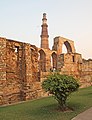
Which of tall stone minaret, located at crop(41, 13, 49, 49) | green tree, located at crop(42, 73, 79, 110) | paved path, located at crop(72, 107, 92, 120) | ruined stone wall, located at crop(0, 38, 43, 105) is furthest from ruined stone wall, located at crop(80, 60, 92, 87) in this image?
tall stone minaret, located at crop(41, 13, 49, 49)

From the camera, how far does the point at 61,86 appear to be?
7.61 metres

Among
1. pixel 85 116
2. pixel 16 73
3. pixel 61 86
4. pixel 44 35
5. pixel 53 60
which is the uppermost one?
pixel 44 35

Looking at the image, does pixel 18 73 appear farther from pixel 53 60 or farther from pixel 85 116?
pixel 53 60

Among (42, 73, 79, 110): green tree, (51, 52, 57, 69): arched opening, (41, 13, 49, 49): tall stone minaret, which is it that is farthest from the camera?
(41, 13, 49, 49): tall stone minaret

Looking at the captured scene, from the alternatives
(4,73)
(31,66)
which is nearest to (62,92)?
(4,73)

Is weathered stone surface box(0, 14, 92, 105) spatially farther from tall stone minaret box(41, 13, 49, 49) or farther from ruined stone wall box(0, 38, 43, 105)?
tall stone minaret box(41, 13, 49, 49)

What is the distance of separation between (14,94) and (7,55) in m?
2.27

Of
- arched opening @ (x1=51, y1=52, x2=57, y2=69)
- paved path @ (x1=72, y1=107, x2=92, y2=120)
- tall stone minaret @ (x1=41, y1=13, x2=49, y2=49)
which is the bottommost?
paved path @ (x1=72, y1=107, x2=92, y2=120)

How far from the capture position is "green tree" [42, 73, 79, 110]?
25.1ft

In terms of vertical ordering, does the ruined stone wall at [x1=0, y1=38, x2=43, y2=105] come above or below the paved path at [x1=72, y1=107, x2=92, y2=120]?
above

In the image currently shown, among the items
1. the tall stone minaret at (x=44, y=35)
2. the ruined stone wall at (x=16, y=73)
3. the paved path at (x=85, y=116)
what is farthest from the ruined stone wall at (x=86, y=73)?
the tall stone minaret at (x=44, y=35)

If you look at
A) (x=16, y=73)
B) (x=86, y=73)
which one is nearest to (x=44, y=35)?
(x=86, y=73)

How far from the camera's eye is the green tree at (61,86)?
7.66 meters

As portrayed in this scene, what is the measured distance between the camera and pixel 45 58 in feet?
82.0
